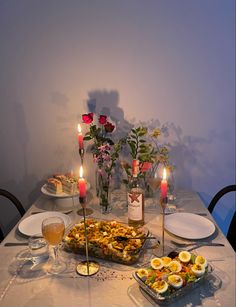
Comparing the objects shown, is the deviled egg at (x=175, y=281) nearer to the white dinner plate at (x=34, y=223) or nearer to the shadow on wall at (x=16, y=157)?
the white dinner plate at (x=34, y=223)

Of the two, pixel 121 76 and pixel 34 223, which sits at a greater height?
pixel 121 76

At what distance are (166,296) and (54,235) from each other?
0.46m

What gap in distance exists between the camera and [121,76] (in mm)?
2016

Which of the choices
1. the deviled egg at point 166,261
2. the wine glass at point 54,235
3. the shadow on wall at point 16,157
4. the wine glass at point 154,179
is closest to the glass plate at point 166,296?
the deviled egg at point 166,261

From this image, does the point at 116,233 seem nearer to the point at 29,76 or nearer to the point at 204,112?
the point at 204,112

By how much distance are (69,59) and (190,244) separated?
51.0 inches

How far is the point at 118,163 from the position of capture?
2.13 metres

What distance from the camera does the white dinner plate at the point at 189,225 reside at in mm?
1452

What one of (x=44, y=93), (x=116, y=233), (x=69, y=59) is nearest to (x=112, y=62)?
(x=69, y=59)

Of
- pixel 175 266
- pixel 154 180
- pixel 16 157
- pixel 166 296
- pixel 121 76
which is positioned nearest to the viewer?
pixel 166 296

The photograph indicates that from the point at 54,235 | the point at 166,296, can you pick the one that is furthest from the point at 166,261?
the point at 54,235

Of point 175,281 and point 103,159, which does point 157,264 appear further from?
point 103,159

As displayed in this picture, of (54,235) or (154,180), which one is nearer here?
(54,235)

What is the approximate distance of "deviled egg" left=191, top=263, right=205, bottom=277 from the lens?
1.08m
